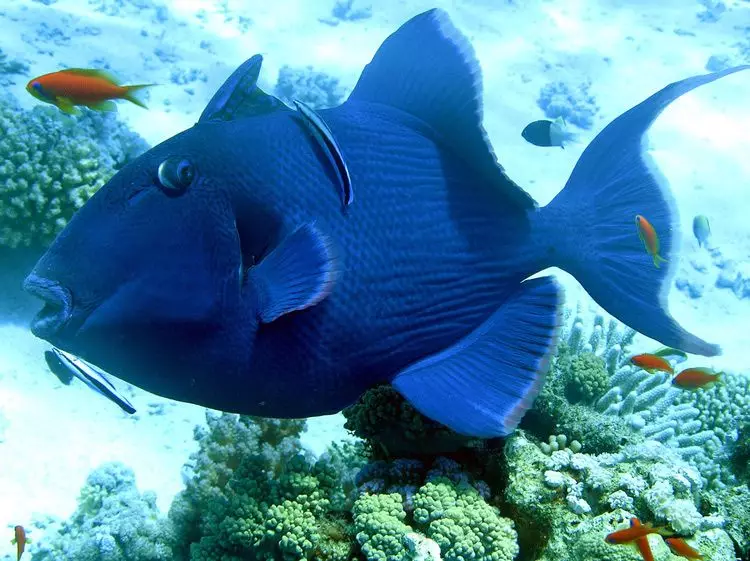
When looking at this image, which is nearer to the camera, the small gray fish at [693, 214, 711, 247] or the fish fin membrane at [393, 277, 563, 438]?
the fish fin membrane at [393, 277, 563, 438]

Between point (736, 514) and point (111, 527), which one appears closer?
point (736, 514)

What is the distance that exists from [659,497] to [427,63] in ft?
5.95

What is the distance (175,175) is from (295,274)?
397 millimetres

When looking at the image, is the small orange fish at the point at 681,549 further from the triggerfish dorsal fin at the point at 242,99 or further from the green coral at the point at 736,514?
the triggerfish dorsal fin at the point at 242,99

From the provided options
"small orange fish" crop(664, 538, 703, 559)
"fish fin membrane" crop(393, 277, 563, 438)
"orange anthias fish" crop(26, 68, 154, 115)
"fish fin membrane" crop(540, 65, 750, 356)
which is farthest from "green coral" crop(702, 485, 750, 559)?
"orange anthias fish" crop(26, 68, 154, 115)

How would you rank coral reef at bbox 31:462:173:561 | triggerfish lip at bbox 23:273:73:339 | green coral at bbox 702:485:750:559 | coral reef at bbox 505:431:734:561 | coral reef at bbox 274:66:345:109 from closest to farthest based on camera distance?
triggerfish lip at bbox 23:273:73:339 → coral reef at bbox 505:431:734:561 → green coral at bbox 702:485:750:559 → coral reef at bbox 31:462:173:561 → coral reef at bbox 274:66:345:109

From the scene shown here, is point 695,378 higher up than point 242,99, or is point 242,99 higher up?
point 242,99

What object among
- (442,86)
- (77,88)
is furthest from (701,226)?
(77,88)

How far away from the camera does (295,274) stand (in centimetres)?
146

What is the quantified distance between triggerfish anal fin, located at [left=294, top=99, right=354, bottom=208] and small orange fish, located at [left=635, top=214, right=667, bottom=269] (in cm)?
105

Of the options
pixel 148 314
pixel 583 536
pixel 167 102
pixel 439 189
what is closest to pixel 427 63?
pixel 439 189

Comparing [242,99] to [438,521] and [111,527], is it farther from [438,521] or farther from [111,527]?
[111,527]

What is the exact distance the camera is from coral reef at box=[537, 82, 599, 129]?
8883 millimetres

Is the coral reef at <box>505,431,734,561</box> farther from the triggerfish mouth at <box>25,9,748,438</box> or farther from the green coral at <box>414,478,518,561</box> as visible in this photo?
the triggerfish mouth at <box>25,9,748,438</box>
